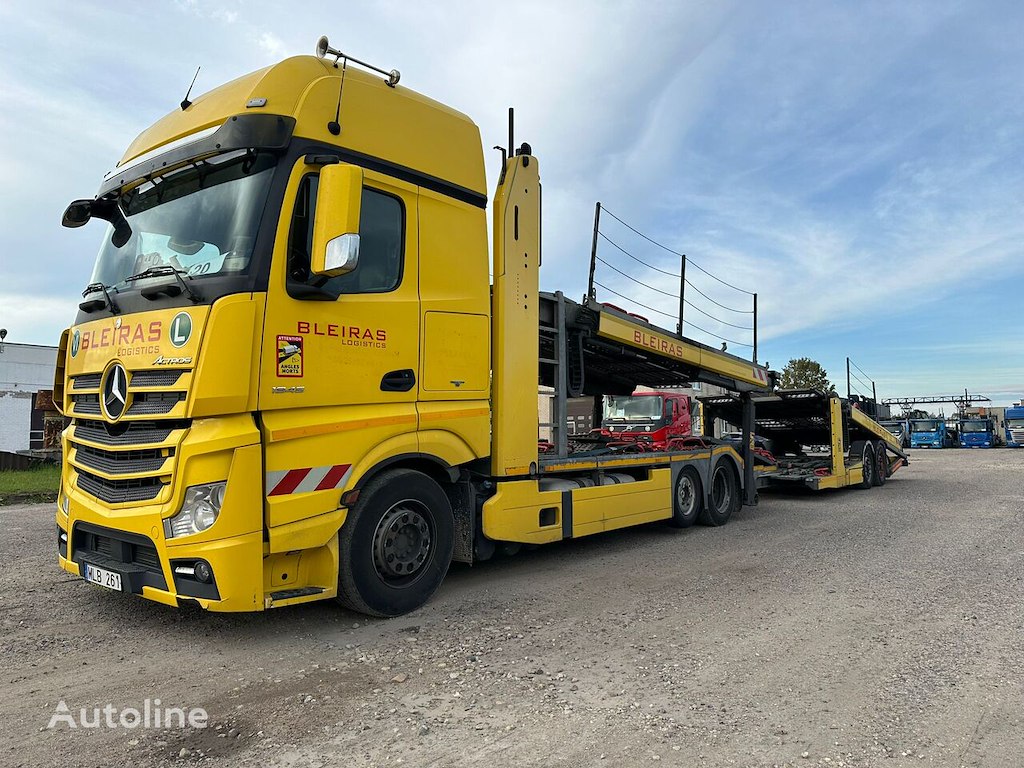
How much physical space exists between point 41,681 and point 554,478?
432cm

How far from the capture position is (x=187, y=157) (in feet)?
14.9

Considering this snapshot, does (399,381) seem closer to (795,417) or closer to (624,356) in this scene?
(624,356)

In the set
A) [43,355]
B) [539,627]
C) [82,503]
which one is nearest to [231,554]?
[82,503]

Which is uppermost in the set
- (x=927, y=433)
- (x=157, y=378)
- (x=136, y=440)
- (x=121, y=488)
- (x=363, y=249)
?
(x=363, y=249)

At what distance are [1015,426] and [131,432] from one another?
49978mm

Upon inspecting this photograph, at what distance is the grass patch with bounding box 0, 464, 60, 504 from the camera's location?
494 inches

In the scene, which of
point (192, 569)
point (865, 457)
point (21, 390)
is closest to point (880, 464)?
point (865, 457)

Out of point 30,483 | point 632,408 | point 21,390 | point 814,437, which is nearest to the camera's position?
point 632,408

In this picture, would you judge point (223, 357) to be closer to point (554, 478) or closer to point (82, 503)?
point (82, 503)

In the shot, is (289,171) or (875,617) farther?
(875,617)

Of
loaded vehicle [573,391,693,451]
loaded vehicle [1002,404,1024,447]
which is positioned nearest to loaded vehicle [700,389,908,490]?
loaded vehicle [573,391,693,451]

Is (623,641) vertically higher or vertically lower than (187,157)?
lower

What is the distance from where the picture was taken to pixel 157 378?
4.17 meters

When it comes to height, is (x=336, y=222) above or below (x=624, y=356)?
above
